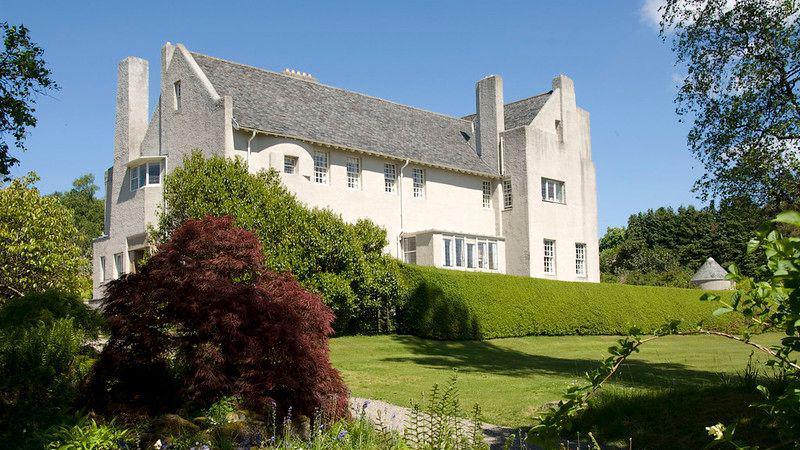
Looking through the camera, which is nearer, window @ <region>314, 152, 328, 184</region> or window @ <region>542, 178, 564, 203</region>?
window @ <region>314, 152, 328, 184</region>

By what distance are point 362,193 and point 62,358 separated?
20447mm

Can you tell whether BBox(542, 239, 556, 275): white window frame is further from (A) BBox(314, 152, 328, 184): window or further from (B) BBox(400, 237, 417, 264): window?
(A) BBox(314, 152, 328, 184): window

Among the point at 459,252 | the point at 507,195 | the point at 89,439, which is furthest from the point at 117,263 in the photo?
the point at 89,439

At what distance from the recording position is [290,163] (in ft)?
95.9

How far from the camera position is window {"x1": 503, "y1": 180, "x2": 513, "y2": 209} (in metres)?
36.9

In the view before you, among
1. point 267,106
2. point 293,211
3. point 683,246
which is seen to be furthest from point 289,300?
point 683,246

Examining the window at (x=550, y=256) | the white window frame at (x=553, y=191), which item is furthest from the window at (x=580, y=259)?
the white window frame at (x=553, y=191)

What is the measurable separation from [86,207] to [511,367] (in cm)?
5840

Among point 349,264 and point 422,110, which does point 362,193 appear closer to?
point 349,264

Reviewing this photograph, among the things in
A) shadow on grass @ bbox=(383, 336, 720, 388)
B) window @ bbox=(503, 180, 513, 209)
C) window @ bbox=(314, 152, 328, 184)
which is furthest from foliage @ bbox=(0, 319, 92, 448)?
window @ bbox=(503, 180, 513, 209)

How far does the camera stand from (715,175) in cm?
1830

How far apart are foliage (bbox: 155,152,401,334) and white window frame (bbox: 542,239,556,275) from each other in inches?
502

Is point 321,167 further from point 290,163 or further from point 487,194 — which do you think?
point 487,194

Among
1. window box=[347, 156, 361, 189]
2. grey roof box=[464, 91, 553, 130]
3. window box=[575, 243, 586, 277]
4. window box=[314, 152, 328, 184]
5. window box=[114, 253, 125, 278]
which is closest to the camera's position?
window box=[314, 152, 328, 184]
